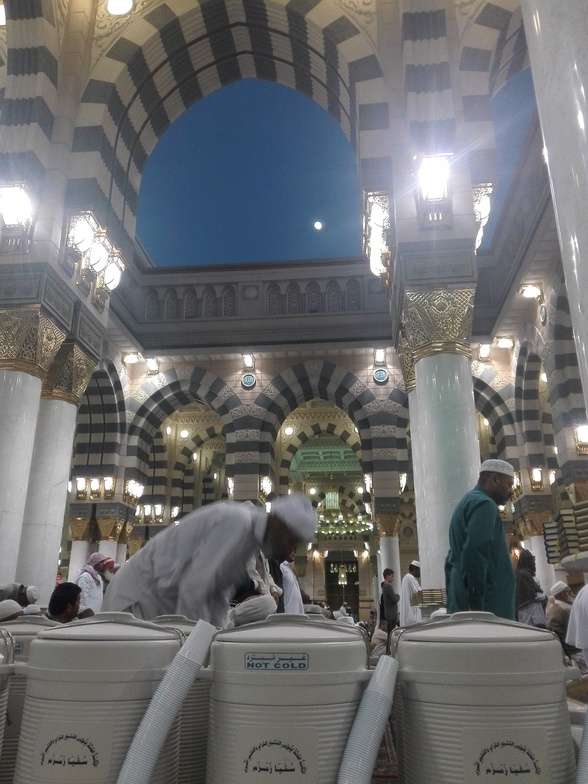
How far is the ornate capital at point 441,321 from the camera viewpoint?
604 centimetres

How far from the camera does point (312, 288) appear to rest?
1344 cm

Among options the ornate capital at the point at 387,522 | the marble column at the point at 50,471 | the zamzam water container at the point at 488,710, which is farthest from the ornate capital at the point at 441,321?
the ornate capital at the point at 387,522

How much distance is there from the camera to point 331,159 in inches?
904

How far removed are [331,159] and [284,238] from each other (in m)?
3.54

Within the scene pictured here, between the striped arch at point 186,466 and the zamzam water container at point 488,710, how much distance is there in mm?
14949

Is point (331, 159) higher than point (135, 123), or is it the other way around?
point (331, 159)

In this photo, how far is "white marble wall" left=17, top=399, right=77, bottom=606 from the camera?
6535 millimetres

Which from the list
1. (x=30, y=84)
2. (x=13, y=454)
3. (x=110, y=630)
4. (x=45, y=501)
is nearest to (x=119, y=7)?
(x=30, y=84)

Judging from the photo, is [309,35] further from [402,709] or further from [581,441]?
[402,709]

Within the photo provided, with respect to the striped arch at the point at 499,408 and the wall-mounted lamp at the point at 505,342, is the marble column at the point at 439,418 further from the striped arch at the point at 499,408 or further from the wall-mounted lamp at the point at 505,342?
the wall-mounted lamp at the point at 505,342

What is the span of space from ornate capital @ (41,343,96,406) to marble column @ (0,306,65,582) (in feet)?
1.00

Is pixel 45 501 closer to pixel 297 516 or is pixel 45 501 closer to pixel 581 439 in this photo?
pixel 297 516

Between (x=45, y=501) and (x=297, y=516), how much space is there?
535 cm

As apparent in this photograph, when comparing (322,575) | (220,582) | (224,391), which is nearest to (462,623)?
(220,582)
